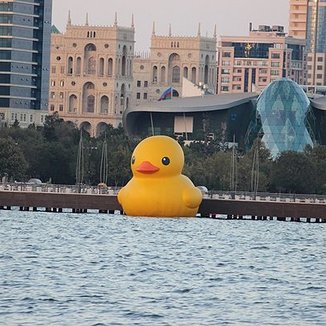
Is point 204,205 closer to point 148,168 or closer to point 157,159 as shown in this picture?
point 157,159

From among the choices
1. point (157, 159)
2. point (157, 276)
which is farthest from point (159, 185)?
point (157, 276)

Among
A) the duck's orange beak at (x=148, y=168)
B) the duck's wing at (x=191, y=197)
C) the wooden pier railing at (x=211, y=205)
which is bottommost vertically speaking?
the wooden pier railing at (x=211, y=205)

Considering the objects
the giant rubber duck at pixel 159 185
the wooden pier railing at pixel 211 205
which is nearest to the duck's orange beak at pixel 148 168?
the giant rubber duck at pixel 159 185

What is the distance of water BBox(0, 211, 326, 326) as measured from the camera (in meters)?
70.8

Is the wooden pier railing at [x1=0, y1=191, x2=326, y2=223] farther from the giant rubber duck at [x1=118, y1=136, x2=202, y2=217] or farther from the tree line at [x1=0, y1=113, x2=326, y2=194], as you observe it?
the tree line at [x1=0, y1=113, x2=326, y2=194]

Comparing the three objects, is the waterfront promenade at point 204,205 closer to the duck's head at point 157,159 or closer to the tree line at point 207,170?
the duck's head at point 157,159

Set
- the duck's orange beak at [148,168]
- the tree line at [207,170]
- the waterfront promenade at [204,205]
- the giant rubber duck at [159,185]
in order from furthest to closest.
A: the tree line at [207,170]
the waterfront promenade at [204,205]
the giant rubber duck at [159,185]
the duck's orange beak at [148,168]

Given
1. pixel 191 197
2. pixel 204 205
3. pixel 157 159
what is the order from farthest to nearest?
1. pixel 204 205
2. pixel 191 197
3. pixel 157 159

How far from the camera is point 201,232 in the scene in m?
124

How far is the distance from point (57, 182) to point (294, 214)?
44.3 metres

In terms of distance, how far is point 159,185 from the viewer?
13338 centimetres

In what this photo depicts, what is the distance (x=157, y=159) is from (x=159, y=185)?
1644mm

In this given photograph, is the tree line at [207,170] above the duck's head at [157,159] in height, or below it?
below

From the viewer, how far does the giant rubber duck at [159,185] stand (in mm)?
133375
